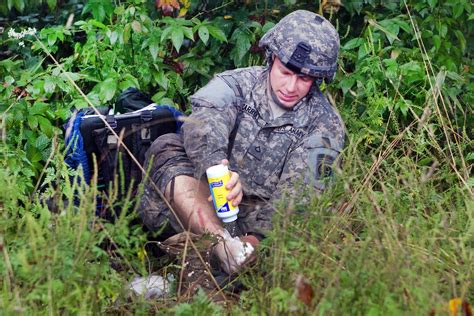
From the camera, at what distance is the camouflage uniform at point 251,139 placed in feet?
15.2

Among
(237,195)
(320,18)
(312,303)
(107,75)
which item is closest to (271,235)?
(312,303)

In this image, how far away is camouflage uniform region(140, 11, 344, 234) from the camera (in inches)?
183

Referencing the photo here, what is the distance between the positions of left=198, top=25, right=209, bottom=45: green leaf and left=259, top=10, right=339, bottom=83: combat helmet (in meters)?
0.79

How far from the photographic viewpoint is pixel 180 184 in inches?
181

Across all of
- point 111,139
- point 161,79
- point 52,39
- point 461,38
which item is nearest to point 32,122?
point 111,139

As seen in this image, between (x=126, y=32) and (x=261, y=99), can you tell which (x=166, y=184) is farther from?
(x=126, y=32)

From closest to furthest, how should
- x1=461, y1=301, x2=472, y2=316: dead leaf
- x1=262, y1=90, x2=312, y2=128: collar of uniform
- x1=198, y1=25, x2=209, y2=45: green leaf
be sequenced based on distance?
1. x1=461, y1=301, x2=472, y2=316: dead leaf
2. x1=262, y1=90, x2=312, y2=128: collar of uniform
3. x1=198, y1=25, x2=209, y2=45: green leaf

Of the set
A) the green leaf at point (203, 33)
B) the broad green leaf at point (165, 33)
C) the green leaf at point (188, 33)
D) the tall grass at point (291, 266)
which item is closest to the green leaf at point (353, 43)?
the green leaf at point (203, 33)

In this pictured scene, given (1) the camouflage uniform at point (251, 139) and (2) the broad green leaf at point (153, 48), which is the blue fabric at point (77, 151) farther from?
(2) the broad green leaf at point (153, 48)

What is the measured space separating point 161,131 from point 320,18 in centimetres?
101

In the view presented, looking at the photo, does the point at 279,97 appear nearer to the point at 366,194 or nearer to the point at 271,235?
the point at 366,194

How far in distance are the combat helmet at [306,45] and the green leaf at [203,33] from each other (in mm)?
790

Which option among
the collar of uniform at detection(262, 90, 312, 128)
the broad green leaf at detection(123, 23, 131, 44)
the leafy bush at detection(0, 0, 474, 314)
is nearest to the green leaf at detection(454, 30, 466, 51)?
the leafy bush at detection(0, 0, 474, 314)

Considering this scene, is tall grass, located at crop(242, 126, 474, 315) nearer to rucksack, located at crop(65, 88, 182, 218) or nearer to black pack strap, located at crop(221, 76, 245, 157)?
black pack strap, located at crop(221, 76, 245, 157)
